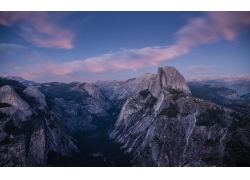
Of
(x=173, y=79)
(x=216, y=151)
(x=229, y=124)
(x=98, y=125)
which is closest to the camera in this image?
(x=216, y=151)

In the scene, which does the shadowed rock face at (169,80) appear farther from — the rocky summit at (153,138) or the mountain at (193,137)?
the mountain at (193,137)

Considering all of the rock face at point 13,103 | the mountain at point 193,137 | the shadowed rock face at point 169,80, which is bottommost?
the mountain at point 193,137

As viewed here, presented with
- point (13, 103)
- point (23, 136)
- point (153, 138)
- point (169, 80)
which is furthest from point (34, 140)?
point (169, 80)

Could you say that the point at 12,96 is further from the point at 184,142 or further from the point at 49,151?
the point at 184,142

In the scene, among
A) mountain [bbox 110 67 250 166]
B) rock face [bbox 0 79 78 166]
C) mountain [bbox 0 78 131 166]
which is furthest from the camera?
mountain [bbox 0 78 131 166]

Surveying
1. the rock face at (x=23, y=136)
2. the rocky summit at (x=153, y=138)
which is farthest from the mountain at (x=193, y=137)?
the rock face at (x=23, y=136)

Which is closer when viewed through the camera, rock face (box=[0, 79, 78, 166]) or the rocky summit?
the rocky summit

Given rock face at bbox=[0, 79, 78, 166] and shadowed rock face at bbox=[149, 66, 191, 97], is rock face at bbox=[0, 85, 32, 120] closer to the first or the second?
rock face at bbox=[0, 79, 78, 166]

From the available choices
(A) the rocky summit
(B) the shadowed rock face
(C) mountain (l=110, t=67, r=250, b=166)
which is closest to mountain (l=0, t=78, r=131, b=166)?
(A) the rocky summit

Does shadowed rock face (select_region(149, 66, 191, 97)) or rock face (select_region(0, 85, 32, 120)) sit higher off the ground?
shadowed rock face (select_region(149, 66, 191, 97))

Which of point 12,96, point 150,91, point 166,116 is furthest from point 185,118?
point 12,96

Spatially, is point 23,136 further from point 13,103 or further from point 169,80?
point 169,80
